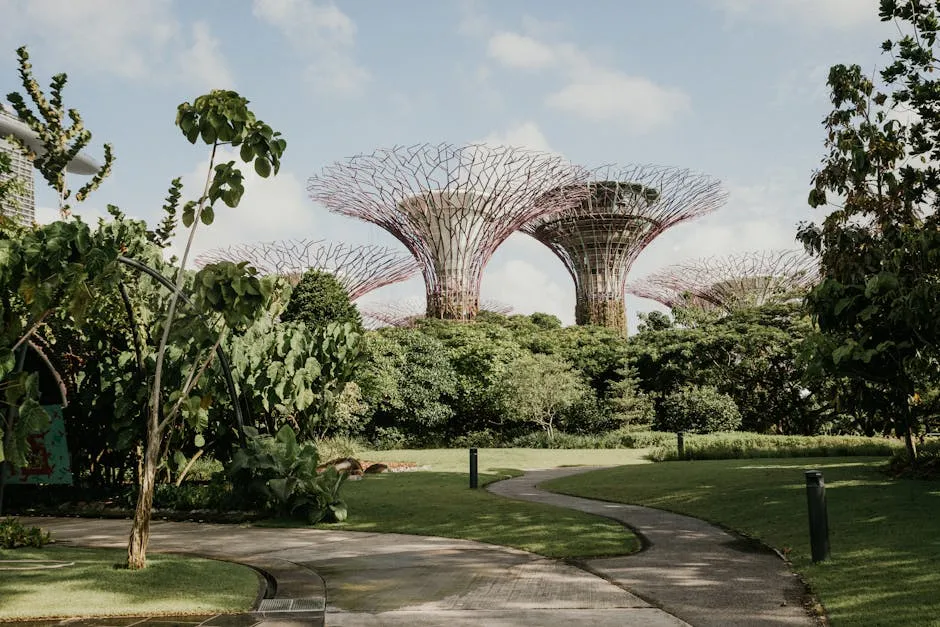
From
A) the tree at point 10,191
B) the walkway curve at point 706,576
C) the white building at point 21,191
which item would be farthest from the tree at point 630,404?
the tree at point 10,191

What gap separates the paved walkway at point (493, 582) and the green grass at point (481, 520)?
1.01 ft

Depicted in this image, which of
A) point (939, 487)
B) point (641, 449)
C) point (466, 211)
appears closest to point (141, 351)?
point (939, 487)

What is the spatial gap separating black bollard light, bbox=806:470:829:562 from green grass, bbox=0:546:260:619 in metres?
4.39

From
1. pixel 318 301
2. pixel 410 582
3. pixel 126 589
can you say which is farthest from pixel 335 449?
pixel 126 589

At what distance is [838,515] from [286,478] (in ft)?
21.4

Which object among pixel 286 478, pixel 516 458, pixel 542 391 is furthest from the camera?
pixel 542 391

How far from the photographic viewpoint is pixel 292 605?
513cm

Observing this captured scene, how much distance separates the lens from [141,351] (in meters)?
10.4

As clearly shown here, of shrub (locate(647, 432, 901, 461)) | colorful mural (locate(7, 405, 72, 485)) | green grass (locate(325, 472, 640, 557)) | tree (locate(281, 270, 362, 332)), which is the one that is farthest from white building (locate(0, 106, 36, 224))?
shrub (locate(647, 432, 901, 461))

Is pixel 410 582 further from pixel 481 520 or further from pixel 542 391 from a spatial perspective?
pixel 542 391

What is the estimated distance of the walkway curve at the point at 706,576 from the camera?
469 centimetres

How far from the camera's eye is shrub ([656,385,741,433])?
25281mm

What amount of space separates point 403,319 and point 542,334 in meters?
18.0

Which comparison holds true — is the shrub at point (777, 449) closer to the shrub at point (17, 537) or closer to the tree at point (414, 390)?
the tree at point (414, 390)
